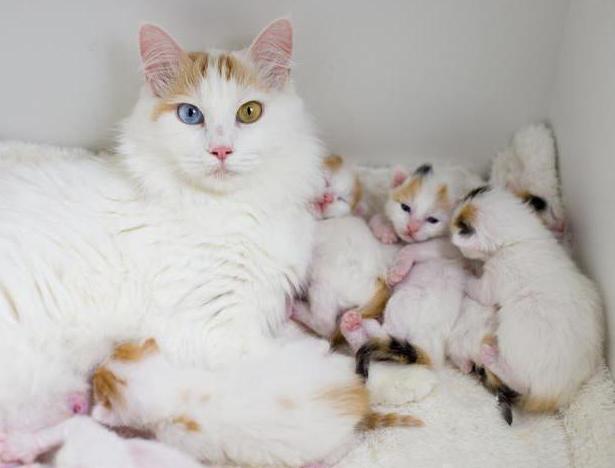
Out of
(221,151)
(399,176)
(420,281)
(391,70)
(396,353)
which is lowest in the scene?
(396,353)

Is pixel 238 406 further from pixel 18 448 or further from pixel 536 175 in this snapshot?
pixel 536 175

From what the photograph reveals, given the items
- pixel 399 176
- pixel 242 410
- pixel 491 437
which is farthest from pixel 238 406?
pixel 399 176

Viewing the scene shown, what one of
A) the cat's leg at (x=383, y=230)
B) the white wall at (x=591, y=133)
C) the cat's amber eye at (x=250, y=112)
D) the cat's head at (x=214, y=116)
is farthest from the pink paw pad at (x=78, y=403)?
the white wall at (x=591, y=133)

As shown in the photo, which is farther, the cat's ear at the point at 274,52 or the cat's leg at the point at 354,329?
the cat's leg at the point at 354,329

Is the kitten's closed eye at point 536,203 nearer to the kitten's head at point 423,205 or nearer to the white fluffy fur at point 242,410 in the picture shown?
the kitten's head at point 423,205

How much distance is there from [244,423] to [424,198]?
0.95 m

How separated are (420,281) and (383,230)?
30 centimetres

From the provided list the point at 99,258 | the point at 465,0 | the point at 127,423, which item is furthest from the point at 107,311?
the point at 465,0

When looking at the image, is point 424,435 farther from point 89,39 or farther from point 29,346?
point 89,39

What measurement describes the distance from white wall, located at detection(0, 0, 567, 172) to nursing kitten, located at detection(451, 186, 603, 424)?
0.42m

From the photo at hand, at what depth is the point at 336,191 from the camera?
2127mm

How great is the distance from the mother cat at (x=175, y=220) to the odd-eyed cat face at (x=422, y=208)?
41 centimetres

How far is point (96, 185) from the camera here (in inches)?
70.6

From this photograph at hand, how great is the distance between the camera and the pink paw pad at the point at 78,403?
5.28 ft
